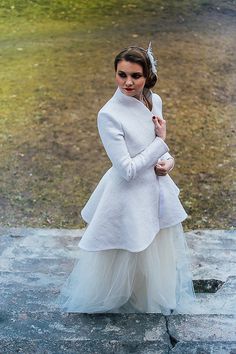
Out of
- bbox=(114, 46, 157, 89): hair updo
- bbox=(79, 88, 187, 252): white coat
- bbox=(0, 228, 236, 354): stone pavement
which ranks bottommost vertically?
bbox=(0, 228, 236, 354): stone pavement

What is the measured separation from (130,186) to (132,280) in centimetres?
44

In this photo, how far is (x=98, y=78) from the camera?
8.17 metres

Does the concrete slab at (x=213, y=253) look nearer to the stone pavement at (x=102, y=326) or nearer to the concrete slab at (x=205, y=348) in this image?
the stone pavement at (x=102, y=326)

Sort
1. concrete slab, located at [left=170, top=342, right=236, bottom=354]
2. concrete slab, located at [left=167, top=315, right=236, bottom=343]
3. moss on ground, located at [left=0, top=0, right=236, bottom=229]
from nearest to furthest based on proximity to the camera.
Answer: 1. concrete slab, located at [left=170, top=342, right=236, bottom=354]
2. concrete slab, located at [left=167, top=315, right=236, bottom=343]
3. moss on ground, located at [left=0, top=0, right=236, bottom=229]

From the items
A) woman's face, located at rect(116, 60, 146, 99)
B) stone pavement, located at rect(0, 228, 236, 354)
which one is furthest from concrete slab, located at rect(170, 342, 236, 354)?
woman's face, located at rect(116, 60, 146, 99)

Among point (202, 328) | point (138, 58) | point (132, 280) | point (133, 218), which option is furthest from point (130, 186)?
point (202, 328)

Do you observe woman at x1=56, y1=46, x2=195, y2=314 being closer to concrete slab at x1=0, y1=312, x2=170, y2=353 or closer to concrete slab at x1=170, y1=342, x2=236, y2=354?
concrete slab at x1=0, y1=312, x2=170, y2=353

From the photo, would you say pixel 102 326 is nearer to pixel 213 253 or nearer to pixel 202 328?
pixel 202 328

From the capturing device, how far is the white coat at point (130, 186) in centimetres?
284

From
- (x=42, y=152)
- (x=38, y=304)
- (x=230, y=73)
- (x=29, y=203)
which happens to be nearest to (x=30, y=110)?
(x=42, y=152)

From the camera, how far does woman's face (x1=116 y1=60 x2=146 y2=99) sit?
284cm

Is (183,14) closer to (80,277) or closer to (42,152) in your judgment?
(42,152)

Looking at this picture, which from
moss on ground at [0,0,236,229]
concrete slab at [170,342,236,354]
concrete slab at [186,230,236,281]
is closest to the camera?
concrete slab at [170,342,236,354]

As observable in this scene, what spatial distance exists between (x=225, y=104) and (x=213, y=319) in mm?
4948
